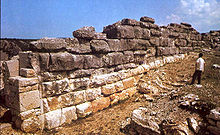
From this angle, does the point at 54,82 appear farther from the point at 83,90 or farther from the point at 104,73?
the point at 104,73

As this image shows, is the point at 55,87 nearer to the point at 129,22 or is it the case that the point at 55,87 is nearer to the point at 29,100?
the point at 29,100

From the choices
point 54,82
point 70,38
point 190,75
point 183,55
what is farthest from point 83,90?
point 183,55

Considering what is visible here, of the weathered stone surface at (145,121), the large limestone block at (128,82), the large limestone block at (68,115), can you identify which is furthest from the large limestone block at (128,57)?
the large limestone block at (68,115)

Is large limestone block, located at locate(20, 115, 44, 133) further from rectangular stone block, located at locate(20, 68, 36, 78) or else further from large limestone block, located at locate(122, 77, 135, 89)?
large limestone block, located at locate(122, 77, 135, 89)

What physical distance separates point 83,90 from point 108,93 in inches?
37.1

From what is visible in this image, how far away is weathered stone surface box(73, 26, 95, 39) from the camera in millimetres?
4445

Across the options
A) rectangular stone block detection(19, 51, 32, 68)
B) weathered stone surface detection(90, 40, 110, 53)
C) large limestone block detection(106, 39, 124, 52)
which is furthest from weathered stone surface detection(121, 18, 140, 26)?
rectangular stone block detection(19, 51, 32, 68)

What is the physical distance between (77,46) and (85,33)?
484 mm

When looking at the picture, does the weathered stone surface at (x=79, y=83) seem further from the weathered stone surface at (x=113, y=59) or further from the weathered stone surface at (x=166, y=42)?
the weathered stone surface at (x=166, y=42)

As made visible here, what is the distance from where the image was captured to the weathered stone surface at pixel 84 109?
418cm

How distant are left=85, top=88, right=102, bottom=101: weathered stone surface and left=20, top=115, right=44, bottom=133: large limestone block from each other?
1339 millimetres

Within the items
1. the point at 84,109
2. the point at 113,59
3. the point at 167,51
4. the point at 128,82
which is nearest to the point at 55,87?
the point at 84,109

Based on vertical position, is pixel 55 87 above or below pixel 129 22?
below

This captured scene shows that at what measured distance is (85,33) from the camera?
452 cm
